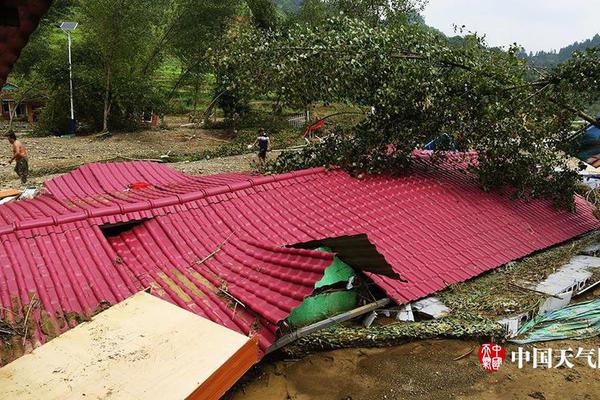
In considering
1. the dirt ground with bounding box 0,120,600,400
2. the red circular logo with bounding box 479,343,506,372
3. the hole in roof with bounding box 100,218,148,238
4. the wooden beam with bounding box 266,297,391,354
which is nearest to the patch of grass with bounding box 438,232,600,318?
the red circular logo with bounding box 479,343,506,372

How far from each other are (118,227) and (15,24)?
574 cm

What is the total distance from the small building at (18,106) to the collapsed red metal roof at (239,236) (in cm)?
2923

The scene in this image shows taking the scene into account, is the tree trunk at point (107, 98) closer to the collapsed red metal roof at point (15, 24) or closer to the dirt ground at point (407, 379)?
the dirt ground at point (407, 379)

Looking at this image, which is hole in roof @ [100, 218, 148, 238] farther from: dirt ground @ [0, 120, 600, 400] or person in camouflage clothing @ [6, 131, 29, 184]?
person in camouflage clothing @ [6, 131, 29, 184]

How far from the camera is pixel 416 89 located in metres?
11.2

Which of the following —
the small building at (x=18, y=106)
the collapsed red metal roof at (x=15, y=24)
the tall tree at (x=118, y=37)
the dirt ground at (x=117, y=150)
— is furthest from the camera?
the small building at (x=18, y=106)

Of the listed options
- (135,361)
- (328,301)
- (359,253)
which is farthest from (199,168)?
(135,361)

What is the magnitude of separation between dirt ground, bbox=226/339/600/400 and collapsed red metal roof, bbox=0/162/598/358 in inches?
22.4

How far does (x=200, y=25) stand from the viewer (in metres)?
31.3

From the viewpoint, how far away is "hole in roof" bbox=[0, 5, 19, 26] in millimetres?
2070

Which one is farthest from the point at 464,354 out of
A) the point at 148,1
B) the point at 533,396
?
the point at 148,1

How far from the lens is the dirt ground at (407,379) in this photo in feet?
17.6

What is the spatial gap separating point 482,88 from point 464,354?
6.64 m

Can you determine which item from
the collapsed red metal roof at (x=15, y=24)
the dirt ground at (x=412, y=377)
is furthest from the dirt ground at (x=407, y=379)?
the collapsed red metal roof at (x=15, y=24)
